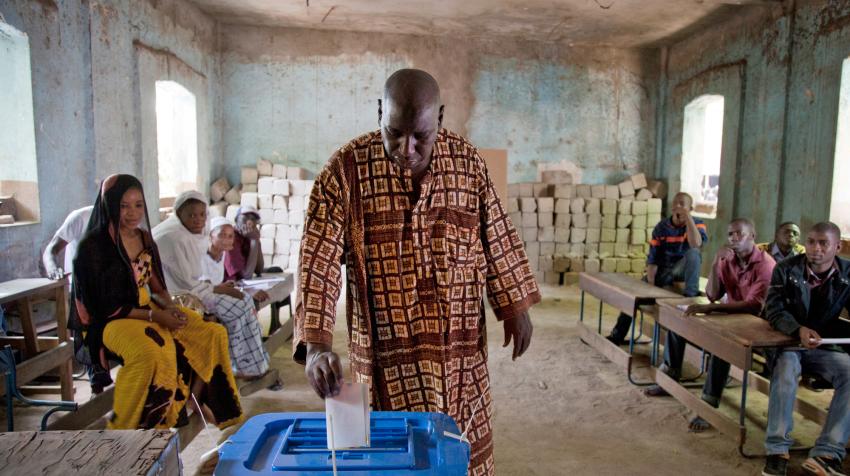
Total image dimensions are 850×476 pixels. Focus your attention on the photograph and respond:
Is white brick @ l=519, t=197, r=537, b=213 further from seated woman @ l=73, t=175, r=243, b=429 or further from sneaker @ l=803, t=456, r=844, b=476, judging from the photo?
seated woman @ l=73, t=175, r=243, b=429

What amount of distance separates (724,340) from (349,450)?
118 inches

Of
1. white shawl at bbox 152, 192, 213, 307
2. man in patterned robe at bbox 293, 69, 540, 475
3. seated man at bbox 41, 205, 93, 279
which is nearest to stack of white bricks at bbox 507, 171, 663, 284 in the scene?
white shawl at bbox 152, 192, 213, 307

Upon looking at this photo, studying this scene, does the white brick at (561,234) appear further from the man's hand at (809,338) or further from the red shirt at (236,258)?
the man's hand at (809,338)

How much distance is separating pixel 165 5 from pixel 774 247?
7476 millimetres

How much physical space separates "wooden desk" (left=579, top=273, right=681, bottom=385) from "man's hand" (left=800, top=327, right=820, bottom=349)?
4.65 ft

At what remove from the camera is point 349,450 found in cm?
117

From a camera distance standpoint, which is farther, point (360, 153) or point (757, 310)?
point (757, 310)

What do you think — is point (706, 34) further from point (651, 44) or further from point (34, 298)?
point (34, 298)

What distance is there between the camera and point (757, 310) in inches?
152

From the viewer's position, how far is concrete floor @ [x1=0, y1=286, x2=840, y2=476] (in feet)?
10.7

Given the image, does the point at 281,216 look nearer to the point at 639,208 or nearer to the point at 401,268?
the point at 639,208

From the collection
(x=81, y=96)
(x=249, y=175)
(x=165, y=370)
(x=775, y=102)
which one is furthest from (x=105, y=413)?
(x=775, y=102)

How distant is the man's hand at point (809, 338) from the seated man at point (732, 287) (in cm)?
72

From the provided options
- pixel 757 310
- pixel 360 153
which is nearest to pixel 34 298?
pixel 360 153
